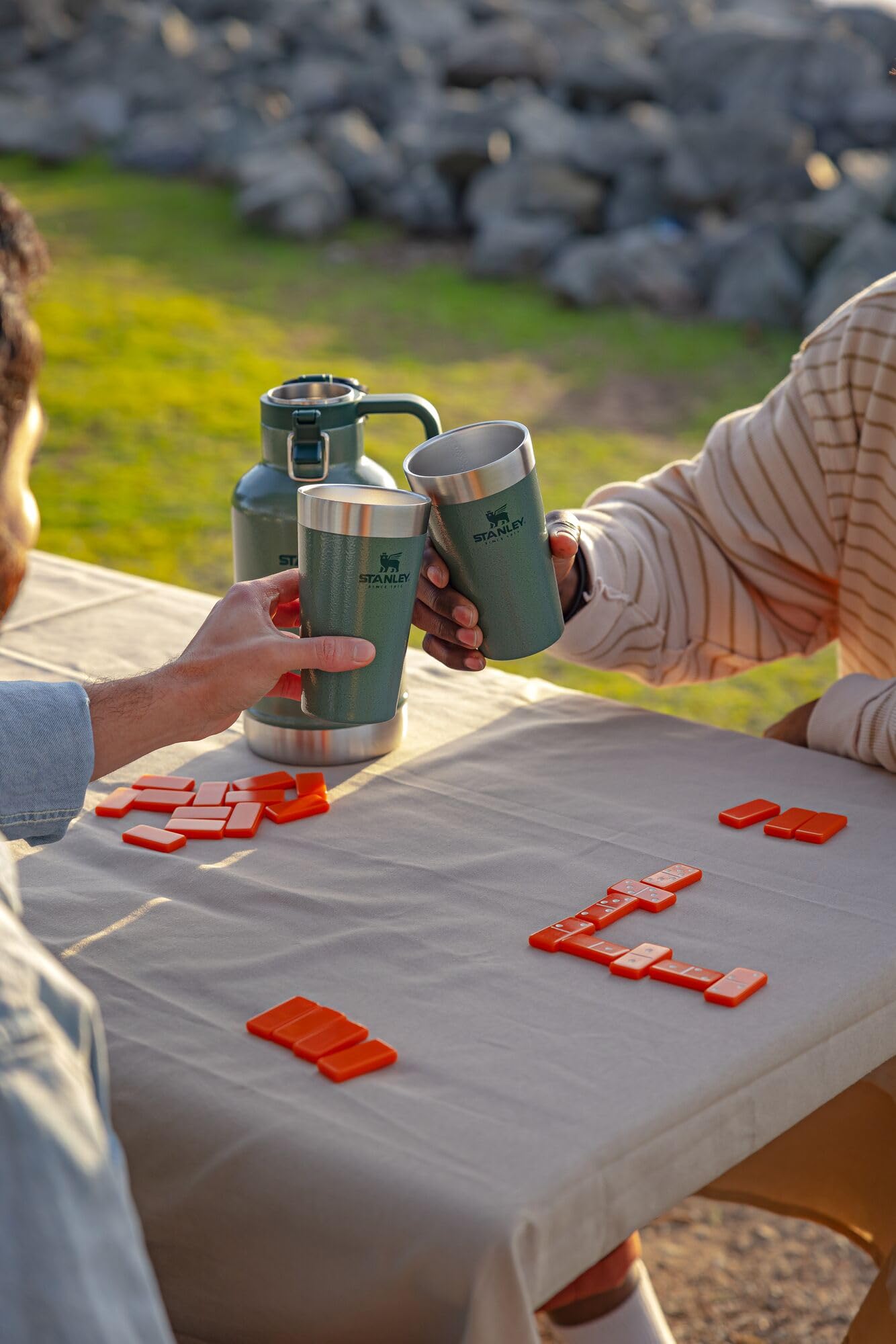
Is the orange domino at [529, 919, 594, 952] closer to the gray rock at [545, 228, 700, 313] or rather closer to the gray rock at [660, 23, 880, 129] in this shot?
the gray rock at [545, 228, 700, 313]

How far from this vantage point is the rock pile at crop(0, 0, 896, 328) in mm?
6922

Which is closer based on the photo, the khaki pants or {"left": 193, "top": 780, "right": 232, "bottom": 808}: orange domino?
the khaki pants

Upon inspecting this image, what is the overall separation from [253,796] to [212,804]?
0.04 m

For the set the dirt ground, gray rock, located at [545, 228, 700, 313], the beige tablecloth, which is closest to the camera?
the beige tablecloth

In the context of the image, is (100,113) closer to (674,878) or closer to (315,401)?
(315,401)

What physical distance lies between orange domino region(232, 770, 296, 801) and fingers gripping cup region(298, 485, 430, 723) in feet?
0.57

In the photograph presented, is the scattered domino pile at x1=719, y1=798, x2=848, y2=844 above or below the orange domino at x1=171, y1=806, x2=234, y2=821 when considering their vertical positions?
above

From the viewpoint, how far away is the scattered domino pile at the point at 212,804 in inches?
46.9

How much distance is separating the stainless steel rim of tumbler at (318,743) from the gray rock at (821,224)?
5844 mm

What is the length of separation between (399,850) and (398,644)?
0.62ft

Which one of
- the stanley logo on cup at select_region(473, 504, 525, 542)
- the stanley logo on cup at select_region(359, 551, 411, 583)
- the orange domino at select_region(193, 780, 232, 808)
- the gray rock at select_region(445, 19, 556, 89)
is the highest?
the gray rock at select_region(445, 19, 556, 89)

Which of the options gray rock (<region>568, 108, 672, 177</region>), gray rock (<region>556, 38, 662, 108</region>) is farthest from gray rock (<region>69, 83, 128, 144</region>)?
gray rock (<region>568, 108, 672, 177</region>)

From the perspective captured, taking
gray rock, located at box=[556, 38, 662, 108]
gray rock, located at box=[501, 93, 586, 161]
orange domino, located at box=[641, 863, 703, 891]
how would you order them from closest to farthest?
orange domino, located at box=[641, 863, 703, 891] < gray rock, located at box=[501, 93, 586, 161] < gray rock, located at box=[556, 38, 662, 108]

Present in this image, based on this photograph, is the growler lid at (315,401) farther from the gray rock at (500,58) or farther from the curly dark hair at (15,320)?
the gray rock at (500,58)
